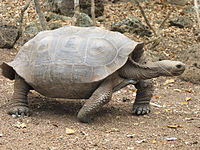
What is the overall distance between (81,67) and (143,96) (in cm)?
135

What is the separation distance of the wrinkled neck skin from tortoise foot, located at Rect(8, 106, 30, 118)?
1486 millimetres

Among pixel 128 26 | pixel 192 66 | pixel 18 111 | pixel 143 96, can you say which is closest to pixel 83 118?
pixel 18 111

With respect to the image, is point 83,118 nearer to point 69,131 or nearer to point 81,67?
point 69,131

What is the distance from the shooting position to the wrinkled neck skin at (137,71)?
475 centimetres

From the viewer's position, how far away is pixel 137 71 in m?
4.80

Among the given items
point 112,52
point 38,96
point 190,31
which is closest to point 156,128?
point 112,52

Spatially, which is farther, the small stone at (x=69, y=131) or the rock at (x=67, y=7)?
the rock at (x=67, y=7)

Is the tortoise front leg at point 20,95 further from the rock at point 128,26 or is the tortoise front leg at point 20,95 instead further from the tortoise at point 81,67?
the rock at point 128,26

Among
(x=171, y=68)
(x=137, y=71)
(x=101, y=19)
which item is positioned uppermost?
(x=171, y=68)

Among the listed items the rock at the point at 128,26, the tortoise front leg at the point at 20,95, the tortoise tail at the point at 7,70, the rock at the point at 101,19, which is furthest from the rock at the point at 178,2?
the tortoise front leg at the point at 20,95

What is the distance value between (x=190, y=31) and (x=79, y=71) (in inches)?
298

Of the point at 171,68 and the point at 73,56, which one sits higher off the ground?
the point at 73,56

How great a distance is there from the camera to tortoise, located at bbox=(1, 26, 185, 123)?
4.45 meters

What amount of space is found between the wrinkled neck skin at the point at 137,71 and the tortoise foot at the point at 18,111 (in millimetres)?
1486
